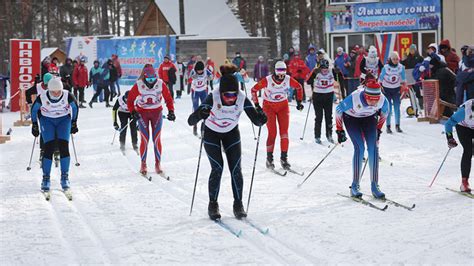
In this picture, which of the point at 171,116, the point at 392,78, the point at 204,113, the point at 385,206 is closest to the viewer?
the point at 204,113

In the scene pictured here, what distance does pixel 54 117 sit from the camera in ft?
35.3

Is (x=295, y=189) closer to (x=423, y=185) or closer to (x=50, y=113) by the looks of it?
(x=423, y=185)

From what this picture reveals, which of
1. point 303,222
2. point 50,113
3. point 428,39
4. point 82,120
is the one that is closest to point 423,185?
point 303,222

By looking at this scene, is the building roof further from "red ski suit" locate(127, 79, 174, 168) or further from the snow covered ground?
"red ski suit" locate(127, 79, 174, 168)

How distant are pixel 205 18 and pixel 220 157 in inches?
1467

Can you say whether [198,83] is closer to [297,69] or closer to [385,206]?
[297,69]

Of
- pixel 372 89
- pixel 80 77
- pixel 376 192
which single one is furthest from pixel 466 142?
pixel 80 77

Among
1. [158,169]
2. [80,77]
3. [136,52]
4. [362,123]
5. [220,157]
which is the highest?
[136,52]

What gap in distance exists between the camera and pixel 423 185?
1127 cm

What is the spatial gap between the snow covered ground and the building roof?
29.2 m

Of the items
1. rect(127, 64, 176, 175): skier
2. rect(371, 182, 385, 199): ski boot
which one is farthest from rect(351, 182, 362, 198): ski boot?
rect(127, 64, 176, 175): skier

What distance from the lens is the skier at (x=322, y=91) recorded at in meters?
15.7

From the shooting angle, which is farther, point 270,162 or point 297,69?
point 297,69

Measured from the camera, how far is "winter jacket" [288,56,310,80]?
2445 centimetres
